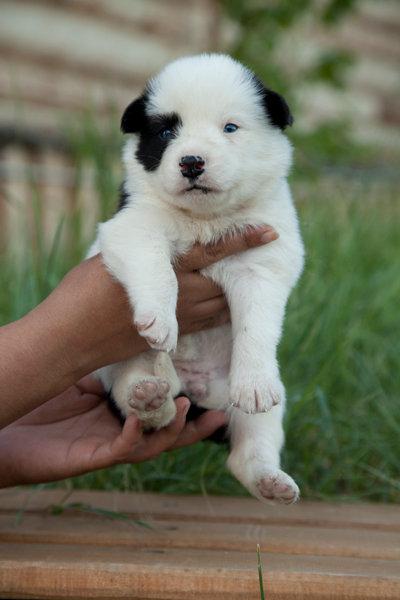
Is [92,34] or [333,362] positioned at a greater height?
[92,34]

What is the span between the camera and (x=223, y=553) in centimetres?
298

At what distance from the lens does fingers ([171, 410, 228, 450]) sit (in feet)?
10.8

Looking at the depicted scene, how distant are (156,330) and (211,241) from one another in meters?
0.53

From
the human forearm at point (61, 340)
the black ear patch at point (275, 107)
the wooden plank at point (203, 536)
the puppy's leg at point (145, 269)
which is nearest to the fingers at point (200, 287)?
the puppy's leg at point (145, 269)

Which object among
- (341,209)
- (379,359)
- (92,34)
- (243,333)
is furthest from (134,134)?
(92,34)

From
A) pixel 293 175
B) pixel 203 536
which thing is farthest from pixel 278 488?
pixel 293 175

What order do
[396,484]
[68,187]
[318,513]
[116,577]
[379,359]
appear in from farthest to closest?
[68,187] → [379,359] → [396,484] → [318,513] → [116,577]

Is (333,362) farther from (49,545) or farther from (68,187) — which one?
(68,187)

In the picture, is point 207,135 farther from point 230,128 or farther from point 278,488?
point 278,488

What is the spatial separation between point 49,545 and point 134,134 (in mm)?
1471

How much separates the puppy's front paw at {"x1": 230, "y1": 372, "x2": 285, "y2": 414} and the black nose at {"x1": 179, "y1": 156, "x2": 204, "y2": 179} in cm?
66

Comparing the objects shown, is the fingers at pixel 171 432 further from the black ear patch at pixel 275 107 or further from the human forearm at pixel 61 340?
the black ear patch at pixel 275 107

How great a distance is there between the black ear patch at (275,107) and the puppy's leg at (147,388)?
0.92 metres

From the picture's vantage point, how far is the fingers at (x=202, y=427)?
328cm
